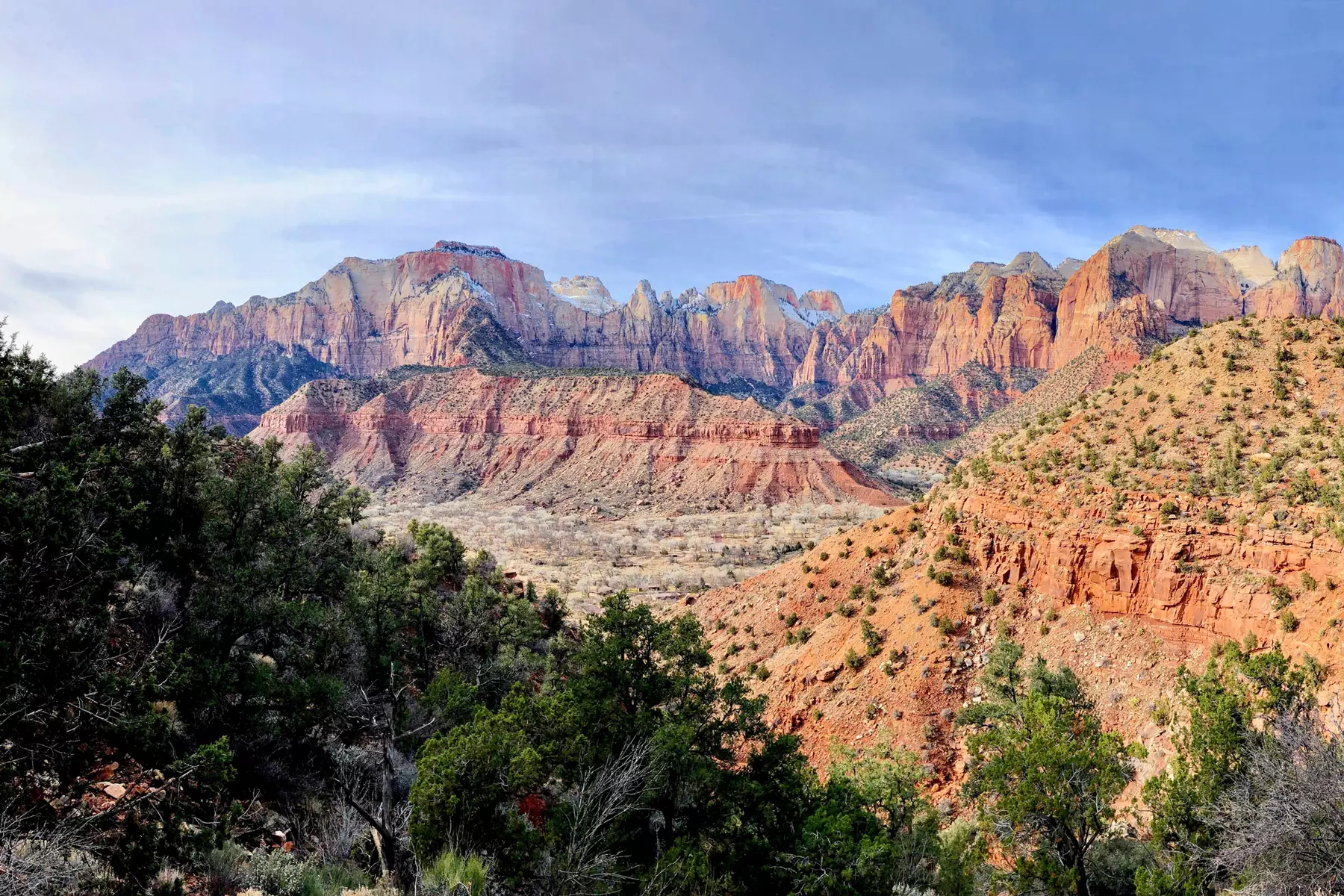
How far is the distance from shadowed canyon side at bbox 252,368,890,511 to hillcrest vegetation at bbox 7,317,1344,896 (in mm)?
82877

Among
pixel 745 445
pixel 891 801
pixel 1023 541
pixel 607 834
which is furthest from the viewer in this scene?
pixel 745 445

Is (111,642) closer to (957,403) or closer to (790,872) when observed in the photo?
(790,872)

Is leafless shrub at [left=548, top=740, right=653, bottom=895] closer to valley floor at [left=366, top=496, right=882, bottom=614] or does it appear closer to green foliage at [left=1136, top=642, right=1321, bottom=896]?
green foliage at [left=1136, top=642, right=1321, bottom=896]

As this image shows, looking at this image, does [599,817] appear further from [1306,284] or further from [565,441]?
[1306,284]

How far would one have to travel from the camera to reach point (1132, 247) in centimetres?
17650

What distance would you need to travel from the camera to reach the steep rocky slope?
17.0 metres

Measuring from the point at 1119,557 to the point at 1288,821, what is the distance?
1170cm

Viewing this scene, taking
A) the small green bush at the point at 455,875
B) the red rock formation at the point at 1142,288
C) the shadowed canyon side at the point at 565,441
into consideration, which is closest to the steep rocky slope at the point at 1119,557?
the small green bush at the point at 455,875

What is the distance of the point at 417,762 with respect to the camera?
11.2 meters

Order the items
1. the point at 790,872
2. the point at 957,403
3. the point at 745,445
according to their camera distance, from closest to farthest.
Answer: the point at 790,872 → the point at 745,445 → the point at 957,403

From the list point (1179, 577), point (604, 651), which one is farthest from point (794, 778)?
point (1179, 577)

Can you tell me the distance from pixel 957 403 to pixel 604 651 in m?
163

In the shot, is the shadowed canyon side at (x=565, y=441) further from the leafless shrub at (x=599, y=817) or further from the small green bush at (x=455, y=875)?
the small green bush at (x=455, y=875)

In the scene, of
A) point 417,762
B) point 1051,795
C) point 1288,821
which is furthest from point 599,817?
point 1288,821
